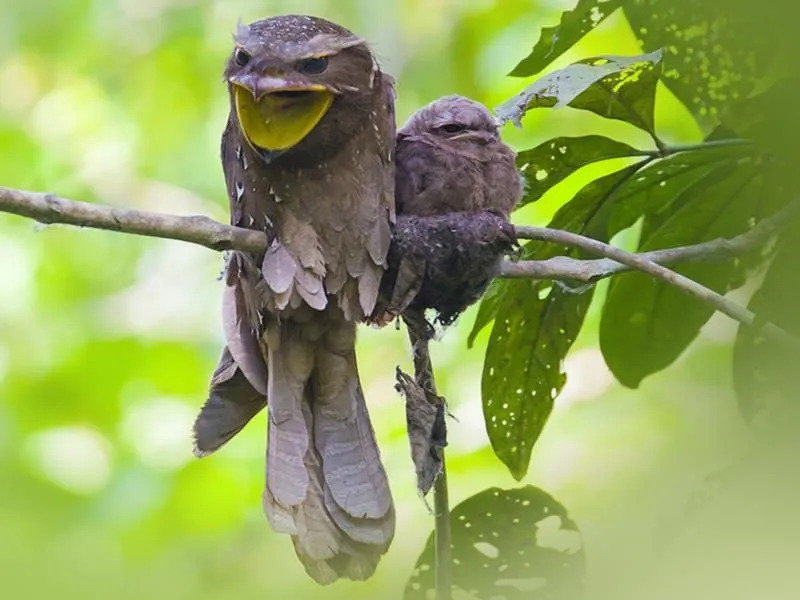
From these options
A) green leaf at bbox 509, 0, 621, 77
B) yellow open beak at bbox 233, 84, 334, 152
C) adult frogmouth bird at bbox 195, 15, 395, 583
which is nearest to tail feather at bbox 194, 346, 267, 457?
adult frogmouth bird at bbox 195, 15, 395, 583

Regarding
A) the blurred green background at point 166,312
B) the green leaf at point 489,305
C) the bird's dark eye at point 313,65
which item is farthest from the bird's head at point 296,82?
the blurred green background at point 166,312

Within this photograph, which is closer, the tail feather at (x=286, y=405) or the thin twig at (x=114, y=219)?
the thin twig at (x=114, y=219)

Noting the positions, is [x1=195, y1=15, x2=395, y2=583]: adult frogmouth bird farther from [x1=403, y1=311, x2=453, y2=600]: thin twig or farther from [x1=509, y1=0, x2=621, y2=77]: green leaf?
[x1=509, y1=0, x2=621, y2=77]: green leaf

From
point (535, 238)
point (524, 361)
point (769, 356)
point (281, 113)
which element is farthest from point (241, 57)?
point (769, 356)

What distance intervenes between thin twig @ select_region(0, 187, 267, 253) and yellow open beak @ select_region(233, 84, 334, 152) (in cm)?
16

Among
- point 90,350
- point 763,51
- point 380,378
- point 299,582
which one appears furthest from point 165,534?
point 763,51

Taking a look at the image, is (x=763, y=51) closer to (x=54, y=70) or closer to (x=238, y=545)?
(x=238, y=545)

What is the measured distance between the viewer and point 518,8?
3000mm

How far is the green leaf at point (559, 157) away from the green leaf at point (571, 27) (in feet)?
0.52

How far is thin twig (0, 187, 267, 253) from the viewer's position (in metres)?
0.98

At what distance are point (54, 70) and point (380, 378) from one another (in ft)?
4.22

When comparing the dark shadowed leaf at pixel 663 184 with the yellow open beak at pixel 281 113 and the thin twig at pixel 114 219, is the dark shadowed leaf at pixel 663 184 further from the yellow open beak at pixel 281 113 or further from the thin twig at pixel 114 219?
the thin twig at pixel 114 219

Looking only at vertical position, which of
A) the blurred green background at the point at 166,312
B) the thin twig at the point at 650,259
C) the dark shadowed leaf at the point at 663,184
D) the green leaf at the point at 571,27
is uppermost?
the blurred green background at the point at 166,312

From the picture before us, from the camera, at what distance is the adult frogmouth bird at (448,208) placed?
1.34 meters
